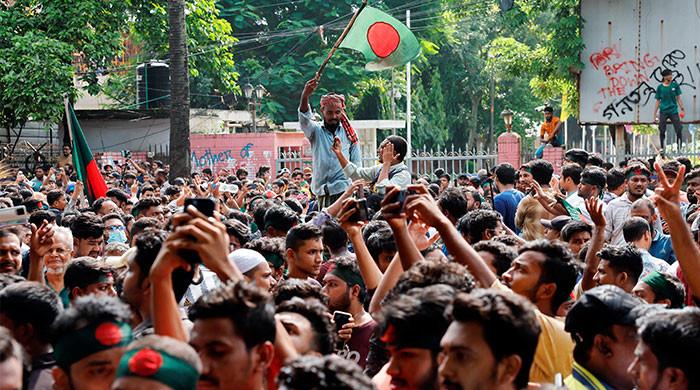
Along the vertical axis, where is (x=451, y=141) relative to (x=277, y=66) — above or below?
below

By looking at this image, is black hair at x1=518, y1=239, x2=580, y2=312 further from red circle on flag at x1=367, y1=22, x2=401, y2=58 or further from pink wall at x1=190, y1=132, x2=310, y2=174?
pink wall at x1=190, y1=132, x2=310, y2=174

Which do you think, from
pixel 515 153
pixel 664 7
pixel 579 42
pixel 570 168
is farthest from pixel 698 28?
pixel 570 168

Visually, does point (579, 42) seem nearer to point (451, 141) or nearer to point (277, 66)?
point (277, 66)

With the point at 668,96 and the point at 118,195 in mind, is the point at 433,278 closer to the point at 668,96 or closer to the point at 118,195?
the point at 118,195

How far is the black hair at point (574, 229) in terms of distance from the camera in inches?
297

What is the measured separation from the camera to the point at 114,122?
98.5ft

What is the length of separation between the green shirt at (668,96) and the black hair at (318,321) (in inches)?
634

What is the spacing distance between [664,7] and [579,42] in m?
1.76

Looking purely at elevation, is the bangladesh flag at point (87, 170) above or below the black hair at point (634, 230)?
above

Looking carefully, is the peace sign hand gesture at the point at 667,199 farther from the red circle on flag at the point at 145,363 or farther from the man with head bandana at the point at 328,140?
the man with head bandana at the point at 328,140

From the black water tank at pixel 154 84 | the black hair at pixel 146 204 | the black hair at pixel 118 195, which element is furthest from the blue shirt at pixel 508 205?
the black water tank at pixel 154 84

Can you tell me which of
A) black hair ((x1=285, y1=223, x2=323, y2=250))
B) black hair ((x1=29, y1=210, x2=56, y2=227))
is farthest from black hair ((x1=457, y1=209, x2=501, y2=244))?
black hair ((x1=29, y1=210, x2=56, y2=227))

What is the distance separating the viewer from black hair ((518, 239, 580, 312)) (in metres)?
5.23

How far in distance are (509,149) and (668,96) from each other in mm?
3355
